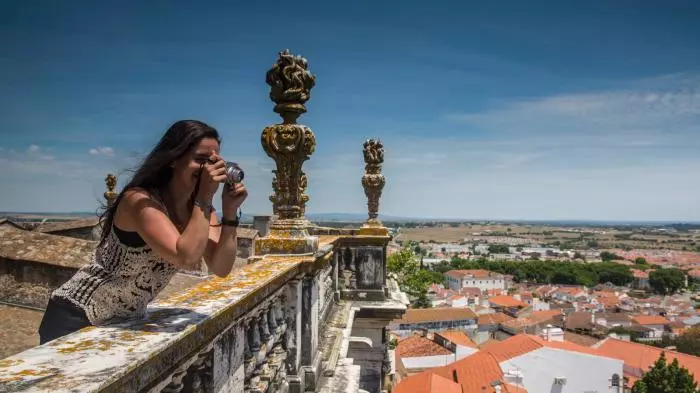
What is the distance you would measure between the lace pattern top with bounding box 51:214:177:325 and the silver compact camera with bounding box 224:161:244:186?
1.83ft

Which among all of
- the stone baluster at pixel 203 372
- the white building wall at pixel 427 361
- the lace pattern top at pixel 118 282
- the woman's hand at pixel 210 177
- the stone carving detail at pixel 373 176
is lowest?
the white building wall at pixel 427 361

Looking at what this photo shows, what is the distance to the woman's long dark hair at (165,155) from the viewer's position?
2645 millimetres

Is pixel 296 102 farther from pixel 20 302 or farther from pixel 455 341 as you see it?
pixel 455 341

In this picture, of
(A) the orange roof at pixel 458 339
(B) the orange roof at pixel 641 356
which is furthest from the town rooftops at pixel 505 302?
(A) the orange roof at pixel 458 339

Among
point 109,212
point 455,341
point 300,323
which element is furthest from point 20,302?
point 455,341

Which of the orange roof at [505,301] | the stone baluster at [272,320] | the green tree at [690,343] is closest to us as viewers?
the stone baluster at [272,320]

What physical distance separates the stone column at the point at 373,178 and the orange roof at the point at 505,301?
255 feet

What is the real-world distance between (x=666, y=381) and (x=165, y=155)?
41359 mm

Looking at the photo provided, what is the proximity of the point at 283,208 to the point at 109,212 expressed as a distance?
9.62ft

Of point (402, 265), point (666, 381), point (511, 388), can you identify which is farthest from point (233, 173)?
point (666, 381)

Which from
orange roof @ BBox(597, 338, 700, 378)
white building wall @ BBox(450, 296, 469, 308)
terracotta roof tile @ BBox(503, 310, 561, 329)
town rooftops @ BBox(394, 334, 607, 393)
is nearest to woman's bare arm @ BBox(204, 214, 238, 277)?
town rooftops @ BBox(394, 334, 607, 393)

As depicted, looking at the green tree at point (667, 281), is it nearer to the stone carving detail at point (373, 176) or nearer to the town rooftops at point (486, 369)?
the town rooftops at point (486, 369)

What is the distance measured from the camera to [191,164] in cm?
277

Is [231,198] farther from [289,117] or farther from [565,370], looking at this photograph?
[565,370]
